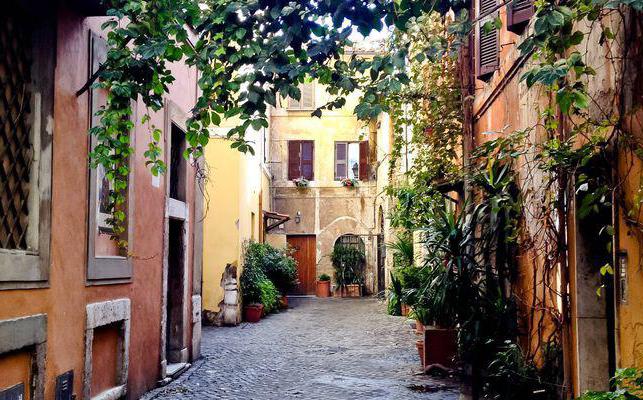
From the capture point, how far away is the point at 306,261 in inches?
1026

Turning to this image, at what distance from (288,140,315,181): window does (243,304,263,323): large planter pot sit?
1059 cm

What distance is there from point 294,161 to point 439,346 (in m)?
17.8

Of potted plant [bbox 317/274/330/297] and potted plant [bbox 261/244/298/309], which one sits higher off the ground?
potted plant [bbox 261/244/298/309]

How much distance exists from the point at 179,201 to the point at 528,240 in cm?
523

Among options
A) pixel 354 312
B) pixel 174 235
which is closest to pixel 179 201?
pixel 174 235

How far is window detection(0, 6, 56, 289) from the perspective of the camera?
191 inches

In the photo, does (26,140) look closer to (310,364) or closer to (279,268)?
(310,364)

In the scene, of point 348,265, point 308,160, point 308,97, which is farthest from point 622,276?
point 308,97

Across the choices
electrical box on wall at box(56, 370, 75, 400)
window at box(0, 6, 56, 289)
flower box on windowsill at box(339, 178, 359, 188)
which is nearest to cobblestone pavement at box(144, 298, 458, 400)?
electrical box on wall at box(56, 370, 75, 400)

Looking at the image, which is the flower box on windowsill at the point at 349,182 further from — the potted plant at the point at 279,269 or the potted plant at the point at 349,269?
the potted plant at the point at 279,269

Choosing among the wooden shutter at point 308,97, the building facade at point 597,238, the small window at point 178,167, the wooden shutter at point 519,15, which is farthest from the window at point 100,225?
the wooden shutter at point 308,97

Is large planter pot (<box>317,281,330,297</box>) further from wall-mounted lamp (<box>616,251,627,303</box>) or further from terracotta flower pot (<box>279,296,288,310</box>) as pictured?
wall-mounted lamp (<box>616,251,627,303</box>)

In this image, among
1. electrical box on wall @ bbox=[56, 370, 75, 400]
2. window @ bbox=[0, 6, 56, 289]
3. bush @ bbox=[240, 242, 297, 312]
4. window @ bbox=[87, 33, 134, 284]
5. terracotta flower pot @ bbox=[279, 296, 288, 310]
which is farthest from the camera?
terracotta flower pot @ bbox=[279, 296, 288, 310]

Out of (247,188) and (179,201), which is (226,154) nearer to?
(247,188)
